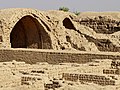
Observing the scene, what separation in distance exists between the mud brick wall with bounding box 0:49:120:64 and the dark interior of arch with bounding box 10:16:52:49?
604cm

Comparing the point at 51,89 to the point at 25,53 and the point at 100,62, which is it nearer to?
the point at 100,62

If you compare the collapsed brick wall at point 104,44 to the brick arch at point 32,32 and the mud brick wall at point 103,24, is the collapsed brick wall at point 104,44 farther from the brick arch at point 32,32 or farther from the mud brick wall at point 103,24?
the mud brick wall at point 103,24

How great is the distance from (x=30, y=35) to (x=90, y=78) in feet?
49.1

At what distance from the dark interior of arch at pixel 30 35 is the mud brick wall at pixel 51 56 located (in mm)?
6037

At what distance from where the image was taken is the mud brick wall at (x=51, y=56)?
15578 mm

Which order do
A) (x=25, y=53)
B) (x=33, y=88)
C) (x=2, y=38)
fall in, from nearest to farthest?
(x=33, y=88) < (x=25, y=53) < (x=2, y=38)

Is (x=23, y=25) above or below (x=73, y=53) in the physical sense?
above

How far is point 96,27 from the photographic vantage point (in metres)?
33.8

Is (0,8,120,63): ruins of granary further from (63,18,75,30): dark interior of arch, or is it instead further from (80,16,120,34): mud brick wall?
(80,16,120,34): mud brick wall

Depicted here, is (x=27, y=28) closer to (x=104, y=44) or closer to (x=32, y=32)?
(x=32, y=32)

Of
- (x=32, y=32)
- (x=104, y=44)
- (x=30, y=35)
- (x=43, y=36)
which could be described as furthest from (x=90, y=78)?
(x=30, y=35)

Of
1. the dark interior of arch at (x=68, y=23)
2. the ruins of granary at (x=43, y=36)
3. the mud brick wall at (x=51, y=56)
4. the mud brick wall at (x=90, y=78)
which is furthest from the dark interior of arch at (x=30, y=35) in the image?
the mud brick wall at (x=90, y=78)

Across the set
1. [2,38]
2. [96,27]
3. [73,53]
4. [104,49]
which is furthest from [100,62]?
[96,27]

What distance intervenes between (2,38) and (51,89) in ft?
41.8
